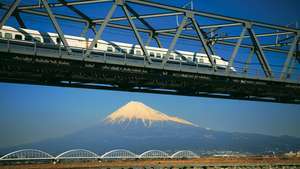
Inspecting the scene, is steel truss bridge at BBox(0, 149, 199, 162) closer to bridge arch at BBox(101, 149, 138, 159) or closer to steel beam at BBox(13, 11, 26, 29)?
bridge arch at BBox(101, 149, 138, 159)

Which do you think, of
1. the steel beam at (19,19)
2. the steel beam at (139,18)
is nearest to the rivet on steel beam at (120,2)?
the steel beam at (139,18)

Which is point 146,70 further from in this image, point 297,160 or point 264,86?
point 297,160

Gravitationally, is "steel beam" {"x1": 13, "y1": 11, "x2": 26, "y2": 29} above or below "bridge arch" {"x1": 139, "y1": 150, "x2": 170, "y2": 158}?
above

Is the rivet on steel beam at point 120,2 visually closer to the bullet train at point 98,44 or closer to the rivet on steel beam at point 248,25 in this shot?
the bullet train at point 98,44

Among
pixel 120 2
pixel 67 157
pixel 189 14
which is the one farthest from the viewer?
pixel 67 157

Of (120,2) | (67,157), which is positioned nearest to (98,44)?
(120,2)

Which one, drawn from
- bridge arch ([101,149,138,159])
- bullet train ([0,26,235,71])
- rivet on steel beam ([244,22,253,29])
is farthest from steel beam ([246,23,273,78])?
bridge arch ([101,149,138,159])

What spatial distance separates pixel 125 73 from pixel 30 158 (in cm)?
1282

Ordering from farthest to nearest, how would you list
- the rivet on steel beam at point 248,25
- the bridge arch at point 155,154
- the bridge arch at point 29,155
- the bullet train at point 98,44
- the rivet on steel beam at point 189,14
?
the bridge arch at point 155,154 < the rivet on steel beam at point 248,25 < the bridge arch at point 29,155 < the bullet train at point 98,44 < the rivet on steel beam at point 189,14

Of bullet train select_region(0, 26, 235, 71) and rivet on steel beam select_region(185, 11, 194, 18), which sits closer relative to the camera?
rivet on steel beam select_region(185, 11, 194, 18)

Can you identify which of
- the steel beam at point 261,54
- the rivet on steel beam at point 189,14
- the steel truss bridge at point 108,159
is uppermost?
the rivet on steel beam at point 189,14

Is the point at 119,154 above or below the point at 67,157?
above

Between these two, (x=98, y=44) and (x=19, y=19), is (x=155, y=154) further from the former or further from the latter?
(x=19, y=19)

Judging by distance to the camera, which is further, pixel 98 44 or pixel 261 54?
pixel 98 44
